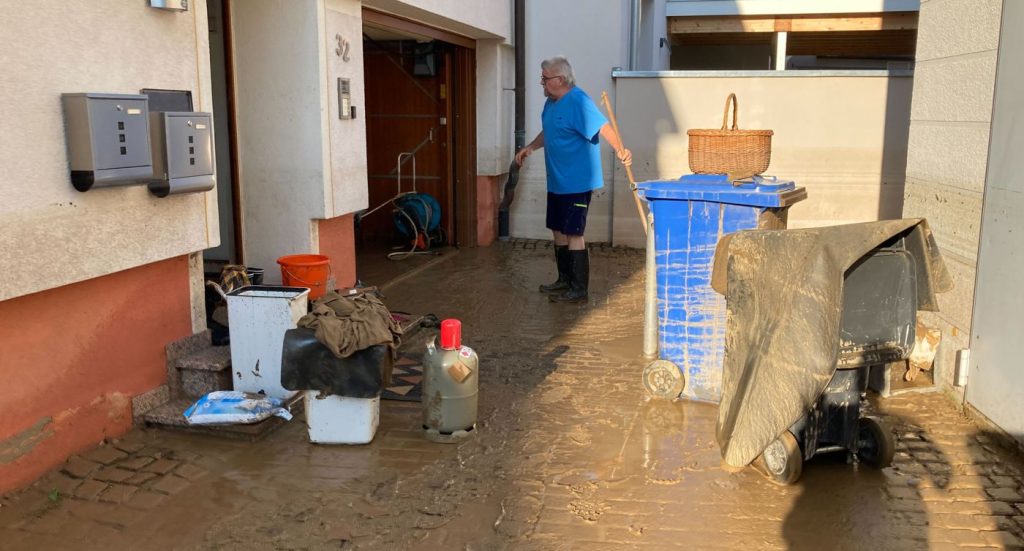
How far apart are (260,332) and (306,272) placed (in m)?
0.98

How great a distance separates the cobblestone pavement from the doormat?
0.43ft

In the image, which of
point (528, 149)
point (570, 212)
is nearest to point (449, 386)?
point (570, 212)

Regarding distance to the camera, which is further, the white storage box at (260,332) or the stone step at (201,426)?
the white storage box at (260,332)

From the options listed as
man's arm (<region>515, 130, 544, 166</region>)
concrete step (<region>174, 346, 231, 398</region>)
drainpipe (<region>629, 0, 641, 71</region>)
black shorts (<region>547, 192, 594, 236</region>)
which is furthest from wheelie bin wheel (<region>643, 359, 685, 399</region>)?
drainpipe (<region>629, 0, 641, 71</region>)

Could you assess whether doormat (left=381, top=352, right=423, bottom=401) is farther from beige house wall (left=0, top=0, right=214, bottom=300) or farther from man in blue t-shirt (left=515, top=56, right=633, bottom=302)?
man in blue t-shirt (left=515, top=56, right=633, bottom=302)

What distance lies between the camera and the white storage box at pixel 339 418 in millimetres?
4430

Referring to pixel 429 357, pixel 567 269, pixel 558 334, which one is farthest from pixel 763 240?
pixel 567 269

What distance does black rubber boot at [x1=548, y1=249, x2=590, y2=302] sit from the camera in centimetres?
761

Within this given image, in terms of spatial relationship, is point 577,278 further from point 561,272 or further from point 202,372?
point 202,372

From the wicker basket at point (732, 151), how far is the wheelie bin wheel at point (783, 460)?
5.52 ft

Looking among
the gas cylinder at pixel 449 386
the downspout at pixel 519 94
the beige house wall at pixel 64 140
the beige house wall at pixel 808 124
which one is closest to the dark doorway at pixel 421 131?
the downspout at pixel 519 94

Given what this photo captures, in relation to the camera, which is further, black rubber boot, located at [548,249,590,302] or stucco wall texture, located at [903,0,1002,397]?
black rubber boot, located at [548,249,590,302]

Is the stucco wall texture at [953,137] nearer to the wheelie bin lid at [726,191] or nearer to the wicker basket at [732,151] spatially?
the wheelie bin lid at [726,191]

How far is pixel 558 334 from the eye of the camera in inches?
262
